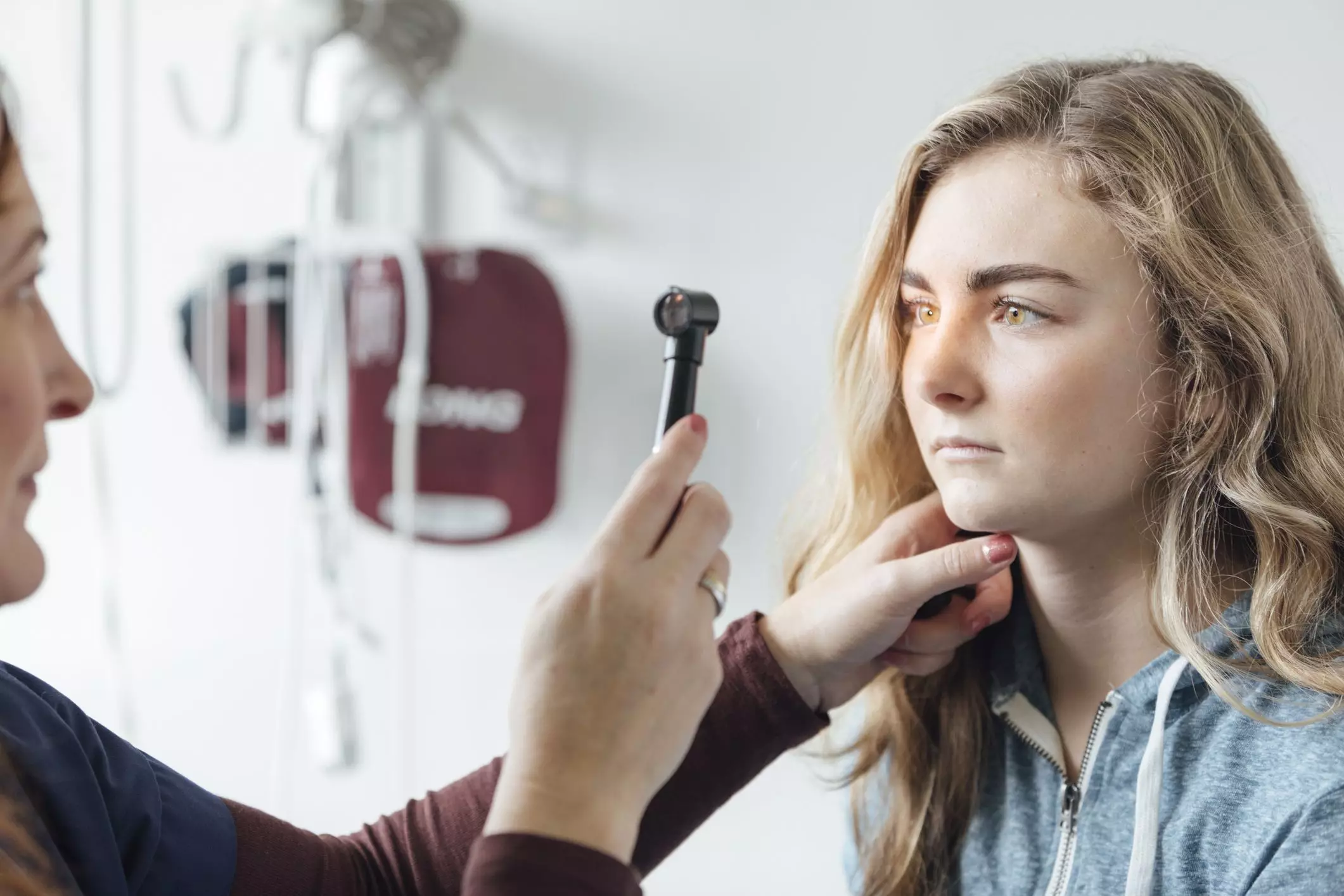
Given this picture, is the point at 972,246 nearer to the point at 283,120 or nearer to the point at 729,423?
the point at 729,423

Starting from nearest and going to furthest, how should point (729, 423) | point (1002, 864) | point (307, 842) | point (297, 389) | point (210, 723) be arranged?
point (307, 842) < point (1002, 864) < point (729, 423) < point (297, 389) < point (210, 723)

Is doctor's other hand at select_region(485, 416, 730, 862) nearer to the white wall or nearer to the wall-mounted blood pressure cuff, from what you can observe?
the white wall

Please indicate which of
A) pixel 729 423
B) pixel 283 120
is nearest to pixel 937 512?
pixel 729 423

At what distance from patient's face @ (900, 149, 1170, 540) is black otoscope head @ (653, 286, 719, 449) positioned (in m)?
0.21

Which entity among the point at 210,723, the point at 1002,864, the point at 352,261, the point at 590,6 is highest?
the point at 590,6

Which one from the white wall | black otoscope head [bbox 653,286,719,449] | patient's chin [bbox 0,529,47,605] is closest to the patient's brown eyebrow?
black otoscope head [bbox 653,286,719,449]

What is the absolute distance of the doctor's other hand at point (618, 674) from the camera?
1.58 ft

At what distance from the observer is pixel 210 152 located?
1529mm

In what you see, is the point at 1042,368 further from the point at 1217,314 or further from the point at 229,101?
the point at 229,101

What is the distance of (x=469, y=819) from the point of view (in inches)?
28.0

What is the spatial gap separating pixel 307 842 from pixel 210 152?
1.12 metres

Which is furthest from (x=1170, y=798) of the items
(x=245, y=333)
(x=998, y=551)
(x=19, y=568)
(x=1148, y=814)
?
(x=245, y=333)

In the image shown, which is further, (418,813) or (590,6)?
(590,6)

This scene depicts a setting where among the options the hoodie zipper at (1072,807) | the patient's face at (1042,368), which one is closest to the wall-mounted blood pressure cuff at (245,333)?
the patient's face at (1042,368)
